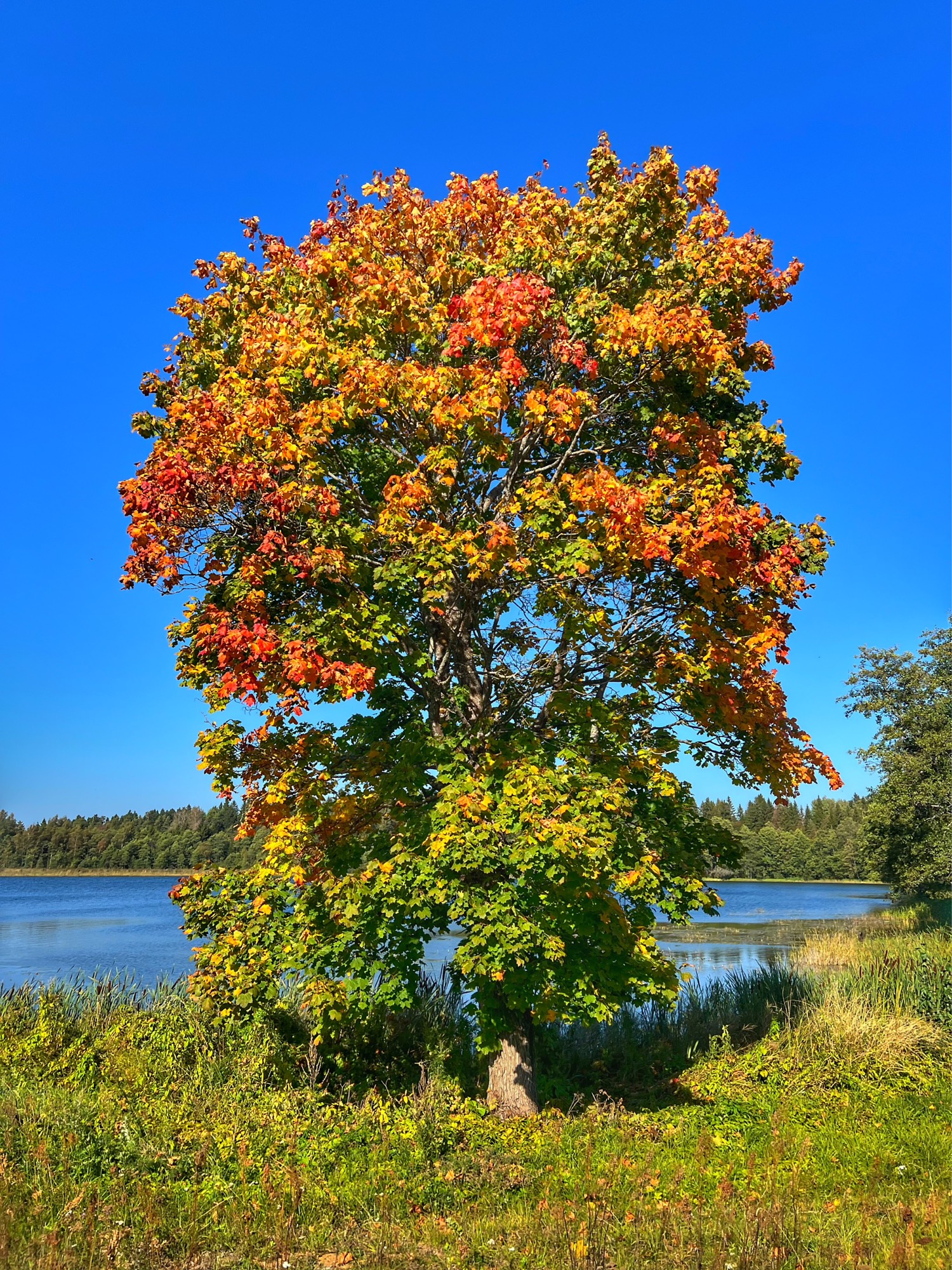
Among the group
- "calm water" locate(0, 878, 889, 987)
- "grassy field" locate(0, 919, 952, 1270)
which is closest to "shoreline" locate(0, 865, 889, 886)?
"calm water" locate(0, 878, 889, 987)

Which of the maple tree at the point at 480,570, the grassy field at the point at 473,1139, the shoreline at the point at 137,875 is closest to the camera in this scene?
the grassy field at the point at 473,1139

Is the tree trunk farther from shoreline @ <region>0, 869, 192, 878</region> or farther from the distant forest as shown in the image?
shoreline @ <region>0, 869, 192, 878</region>

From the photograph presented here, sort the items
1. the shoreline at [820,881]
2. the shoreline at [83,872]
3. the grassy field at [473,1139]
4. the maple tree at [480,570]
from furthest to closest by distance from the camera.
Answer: the shoreline at [83,872] → the shoreline at [820,881] → the maple tree at [480,570] → the grassy field at [473,1139]

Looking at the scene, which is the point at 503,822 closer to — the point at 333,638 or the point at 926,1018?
the point at 333,638

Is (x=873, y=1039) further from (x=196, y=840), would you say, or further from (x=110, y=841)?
(x=110, y=841)

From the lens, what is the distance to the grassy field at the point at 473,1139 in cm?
543

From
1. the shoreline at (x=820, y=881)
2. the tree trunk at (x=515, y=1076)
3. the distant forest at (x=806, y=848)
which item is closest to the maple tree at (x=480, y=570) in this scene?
the tree trunk at (x=515, y=1076)

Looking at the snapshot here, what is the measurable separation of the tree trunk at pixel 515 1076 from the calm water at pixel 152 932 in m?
2.73

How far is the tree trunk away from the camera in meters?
9.34

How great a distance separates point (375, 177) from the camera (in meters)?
10.4

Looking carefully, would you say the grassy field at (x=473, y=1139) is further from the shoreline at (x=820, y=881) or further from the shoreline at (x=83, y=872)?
the shoreline at (x=83, y=872)

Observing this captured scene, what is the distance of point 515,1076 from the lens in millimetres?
9422

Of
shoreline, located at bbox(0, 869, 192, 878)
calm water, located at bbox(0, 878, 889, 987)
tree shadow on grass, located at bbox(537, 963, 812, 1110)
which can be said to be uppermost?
tree shadow on grass, located at bbox(537, 963, 812, 1110)

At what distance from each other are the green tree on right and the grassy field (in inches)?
728
